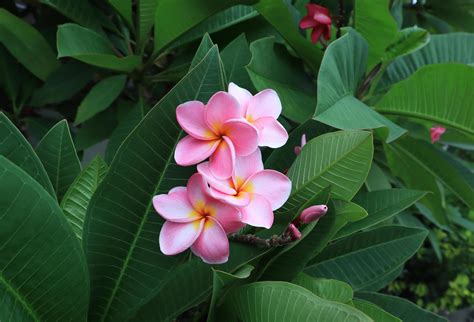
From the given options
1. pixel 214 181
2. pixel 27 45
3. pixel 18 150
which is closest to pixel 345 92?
pixel 214 181

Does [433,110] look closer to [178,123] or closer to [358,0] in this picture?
[358,0]

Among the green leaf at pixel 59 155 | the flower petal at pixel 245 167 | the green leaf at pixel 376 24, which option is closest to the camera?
the flower petal at pixel 245 167

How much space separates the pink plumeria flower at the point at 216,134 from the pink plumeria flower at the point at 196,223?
0.8 inches

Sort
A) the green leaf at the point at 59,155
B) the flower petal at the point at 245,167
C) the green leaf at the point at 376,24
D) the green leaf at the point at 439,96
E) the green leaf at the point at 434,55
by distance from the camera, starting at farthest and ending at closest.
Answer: the green leaf at the point at 434,55 → the green leaf at the point at 376,24 → the green leaf at the point at 439,96 → the green leaf at the point at 59,155 → the flower petal at the point at 245,167

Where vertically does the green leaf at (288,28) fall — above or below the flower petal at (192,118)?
below

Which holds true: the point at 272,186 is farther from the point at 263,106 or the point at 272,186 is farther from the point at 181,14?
the point at 181,14

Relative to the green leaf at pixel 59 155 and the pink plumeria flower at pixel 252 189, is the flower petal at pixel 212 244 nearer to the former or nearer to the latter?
the pink plumeria flower at pixel 252 189

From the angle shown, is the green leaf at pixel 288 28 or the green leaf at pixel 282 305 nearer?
the green leaf at pixel 282 305

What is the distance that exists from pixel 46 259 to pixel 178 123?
17 centimetres

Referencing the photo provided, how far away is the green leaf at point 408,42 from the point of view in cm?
90

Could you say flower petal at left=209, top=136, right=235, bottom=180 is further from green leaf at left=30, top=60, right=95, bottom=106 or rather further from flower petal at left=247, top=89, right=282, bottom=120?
green leaf at left=30, top=60, right=95, bottom=106

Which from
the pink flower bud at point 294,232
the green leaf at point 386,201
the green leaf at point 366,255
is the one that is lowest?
the green leaf at point 366,255

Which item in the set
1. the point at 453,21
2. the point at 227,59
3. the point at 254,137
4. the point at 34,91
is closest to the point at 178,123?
the point at 254,137

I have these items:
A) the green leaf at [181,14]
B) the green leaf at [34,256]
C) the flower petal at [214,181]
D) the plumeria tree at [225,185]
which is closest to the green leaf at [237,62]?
the plumeria tree at [225,185]
